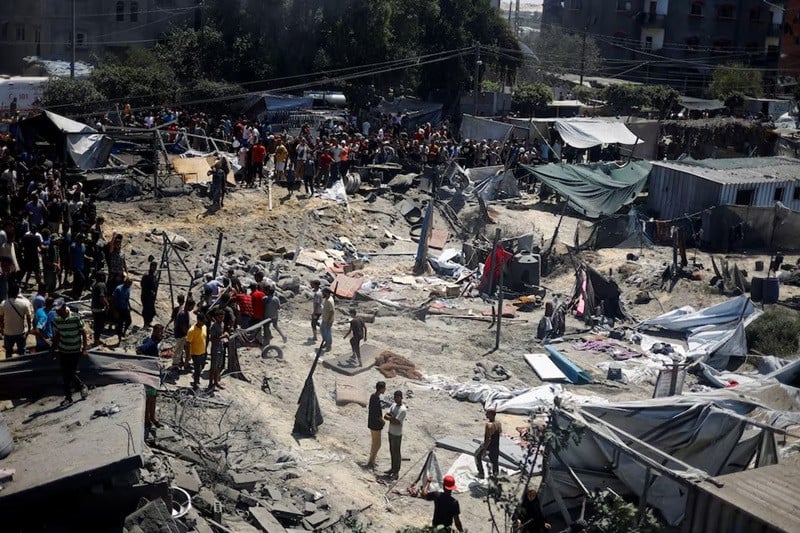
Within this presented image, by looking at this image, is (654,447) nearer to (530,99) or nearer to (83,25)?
(530,99)

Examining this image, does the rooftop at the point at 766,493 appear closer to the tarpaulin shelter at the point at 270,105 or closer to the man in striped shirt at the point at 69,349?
the man in striped shirt at the point at 69,349

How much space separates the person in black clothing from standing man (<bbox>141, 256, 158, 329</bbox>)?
8310 mm

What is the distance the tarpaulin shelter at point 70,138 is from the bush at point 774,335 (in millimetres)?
15714

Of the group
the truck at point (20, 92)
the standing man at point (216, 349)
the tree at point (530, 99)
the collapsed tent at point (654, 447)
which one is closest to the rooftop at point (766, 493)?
the collapsed tent at point (654, 447)

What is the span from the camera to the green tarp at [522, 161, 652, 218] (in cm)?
2850

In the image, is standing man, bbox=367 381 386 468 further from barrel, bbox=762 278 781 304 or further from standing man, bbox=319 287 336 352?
barrel, bbox=762 278 781 304

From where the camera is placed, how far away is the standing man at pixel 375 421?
42.7ft

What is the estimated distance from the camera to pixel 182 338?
14305mm

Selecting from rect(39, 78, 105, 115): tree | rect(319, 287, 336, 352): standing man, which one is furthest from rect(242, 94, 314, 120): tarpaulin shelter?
rect(319, 287, 336, 352): standing man

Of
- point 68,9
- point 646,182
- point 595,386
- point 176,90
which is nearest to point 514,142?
point 646,182

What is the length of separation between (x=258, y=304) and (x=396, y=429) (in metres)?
4.72

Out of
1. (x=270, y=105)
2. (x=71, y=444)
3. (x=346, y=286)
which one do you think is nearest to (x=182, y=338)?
(x=71, y=444)

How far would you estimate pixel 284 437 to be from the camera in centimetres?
1351

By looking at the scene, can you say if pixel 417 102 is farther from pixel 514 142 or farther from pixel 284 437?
pixel 284 437
